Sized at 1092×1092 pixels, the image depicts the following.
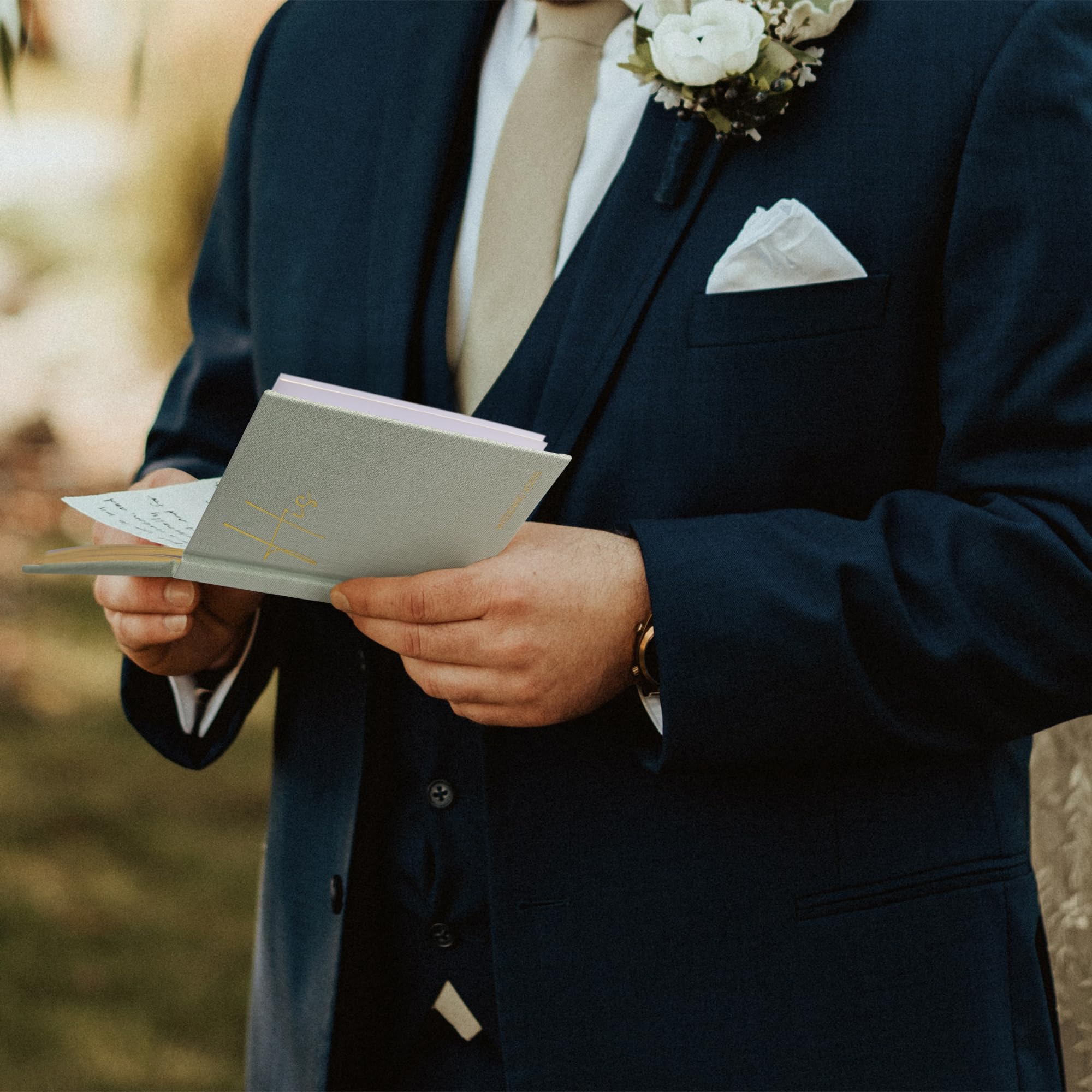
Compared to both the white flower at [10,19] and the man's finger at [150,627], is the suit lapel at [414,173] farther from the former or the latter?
the white flower at [10,19]

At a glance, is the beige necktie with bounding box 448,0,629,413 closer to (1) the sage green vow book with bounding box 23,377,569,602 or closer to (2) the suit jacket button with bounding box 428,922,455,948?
(1) the sage green vow book with bounding box 23,377,569,602

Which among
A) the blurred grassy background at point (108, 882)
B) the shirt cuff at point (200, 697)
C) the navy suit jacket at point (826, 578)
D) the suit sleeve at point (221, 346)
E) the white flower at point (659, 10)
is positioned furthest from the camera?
the blurred grassy background at point (108, 882)

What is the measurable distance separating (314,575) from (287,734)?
47 cm

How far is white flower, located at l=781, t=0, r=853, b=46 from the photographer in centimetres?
104

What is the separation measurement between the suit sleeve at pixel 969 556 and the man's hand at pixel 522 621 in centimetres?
4

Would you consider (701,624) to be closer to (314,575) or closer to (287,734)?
(314,575)

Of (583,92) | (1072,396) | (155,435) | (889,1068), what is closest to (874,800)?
(889,1068)

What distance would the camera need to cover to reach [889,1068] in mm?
1053

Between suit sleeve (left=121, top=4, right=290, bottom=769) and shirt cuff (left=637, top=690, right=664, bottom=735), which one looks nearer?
shirt cuff (left=637, top=690, right=664, bottom=735)

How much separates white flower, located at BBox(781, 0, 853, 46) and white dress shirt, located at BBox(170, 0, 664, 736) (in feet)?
0.51

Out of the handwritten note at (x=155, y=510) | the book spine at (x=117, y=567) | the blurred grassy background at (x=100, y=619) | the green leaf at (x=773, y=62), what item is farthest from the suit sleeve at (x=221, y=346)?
the blurred grassy background at (x=100, y=619)

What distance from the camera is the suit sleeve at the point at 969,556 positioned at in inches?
37.4

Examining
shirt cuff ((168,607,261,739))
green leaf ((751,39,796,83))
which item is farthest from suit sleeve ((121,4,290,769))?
green leaf ((751,39,796,83))

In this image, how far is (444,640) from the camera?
903 mm
